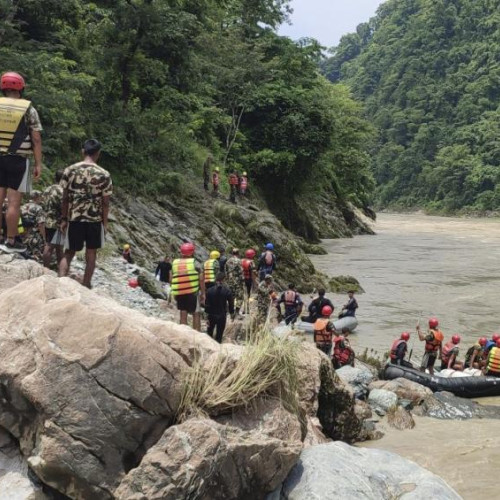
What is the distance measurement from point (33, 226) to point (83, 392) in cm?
536

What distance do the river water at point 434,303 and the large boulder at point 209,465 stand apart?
12.4 ft

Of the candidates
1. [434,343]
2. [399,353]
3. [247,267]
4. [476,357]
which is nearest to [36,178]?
[247,267]

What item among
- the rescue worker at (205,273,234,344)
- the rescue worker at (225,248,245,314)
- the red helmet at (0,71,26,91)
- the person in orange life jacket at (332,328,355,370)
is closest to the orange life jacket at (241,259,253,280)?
the rescue worker at (225,248,245,314)

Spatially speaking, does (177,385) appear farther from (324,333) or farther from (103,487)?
(324,333)

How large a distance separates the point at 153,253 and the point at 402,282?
38.7 ft

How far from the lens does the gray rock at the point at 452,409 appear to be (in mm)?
10617

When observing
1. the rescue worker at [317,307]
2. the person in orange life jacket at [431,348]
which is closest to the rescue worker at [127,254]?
the rescue worker at [317,307]

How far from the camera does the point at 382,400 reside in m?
10.3

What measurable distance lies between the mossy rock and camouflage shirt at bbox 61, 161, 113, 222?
17077mm

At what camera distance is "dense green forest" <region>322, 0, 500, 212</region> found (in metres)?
84.6

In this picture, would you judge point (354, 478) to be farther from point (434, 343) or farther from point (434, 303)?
point (434, 303)

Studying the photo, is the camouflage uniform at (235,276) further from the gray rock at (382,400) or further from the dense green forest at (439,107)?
the dense green forest at (439,107)

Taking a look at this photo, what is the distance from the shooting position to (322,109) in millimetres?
36688

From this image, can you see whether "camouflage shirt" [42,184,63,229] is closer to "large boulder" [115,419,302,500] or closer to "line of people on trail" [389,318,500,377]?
"large boulder" [115,419,302,500]
